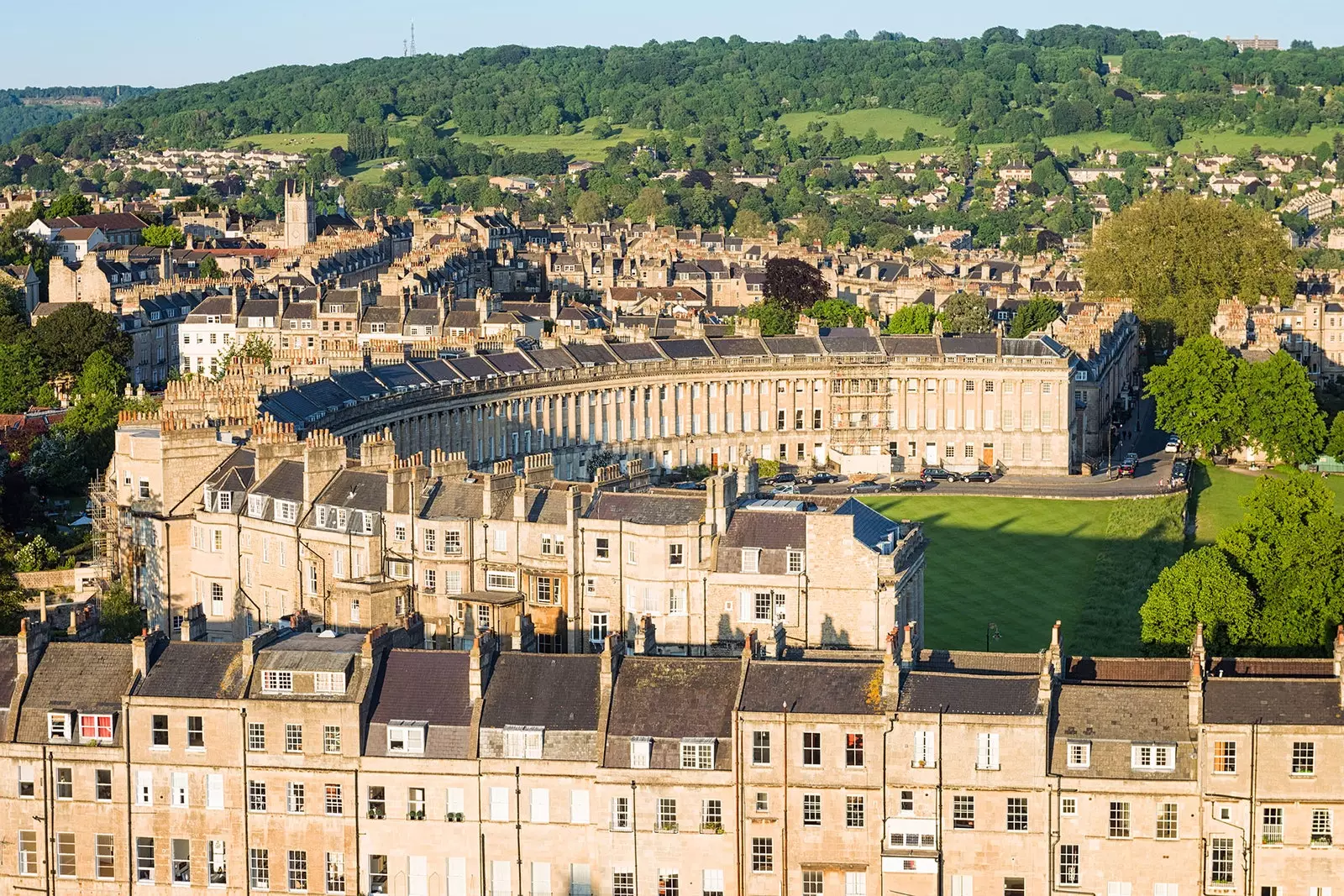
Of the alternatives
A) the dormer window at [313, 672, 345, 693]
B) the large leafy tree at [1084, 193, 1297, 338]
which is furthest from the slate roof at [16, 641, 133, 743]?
the large leafy tree at [1084, 193, 1297, 338]

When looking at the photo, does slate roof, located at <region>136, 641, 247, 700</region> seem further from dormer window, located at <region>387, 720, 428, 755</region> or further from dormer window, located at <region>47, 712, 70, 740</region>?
dormer window, located at <region>387, 720, 428, 755</region>

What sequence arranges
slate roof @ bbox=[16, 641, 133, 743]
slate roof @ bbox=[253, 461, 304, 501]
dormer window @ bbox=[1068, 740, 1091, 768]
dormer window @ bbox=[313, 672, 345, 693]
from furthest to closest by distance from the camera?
slate roof @ bbox=[253, 461, 304, 501]
slate roof @ bbox=[16, 641, 133, 743]
dormer window @ bbox=[313, 672, 345, 693]
dormer window @ bbox=[1068, 740, 1091, 768]

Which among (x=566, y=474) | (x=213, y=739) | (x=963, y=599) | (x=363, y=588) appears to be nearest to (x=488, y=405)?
(x=566, y=474)

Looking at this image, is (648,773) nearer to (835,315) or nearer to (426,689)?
(426,689)

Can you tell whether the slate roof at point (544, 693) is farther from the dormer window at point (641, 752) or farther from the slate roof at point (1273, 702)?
the slate roof at point (1273, 702)

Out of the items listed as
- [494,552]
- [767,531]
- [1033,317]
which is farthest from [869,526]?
[1033,317]

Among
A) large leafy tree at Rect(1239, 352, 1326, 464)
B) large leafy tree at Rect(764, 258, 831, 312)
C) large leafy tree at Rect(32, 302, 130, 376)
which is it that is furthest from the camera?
large leafy tree at Rect(764, 258, 831, 312)

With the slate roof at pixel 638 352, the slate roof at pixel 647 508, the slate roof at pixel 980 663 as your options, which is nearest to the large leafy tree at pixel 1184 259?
the slate roof at pixel 638 352

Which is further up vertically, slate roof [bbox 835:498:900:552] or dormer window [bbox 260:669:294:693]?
slate roof [bbox 835:498:900:552]
